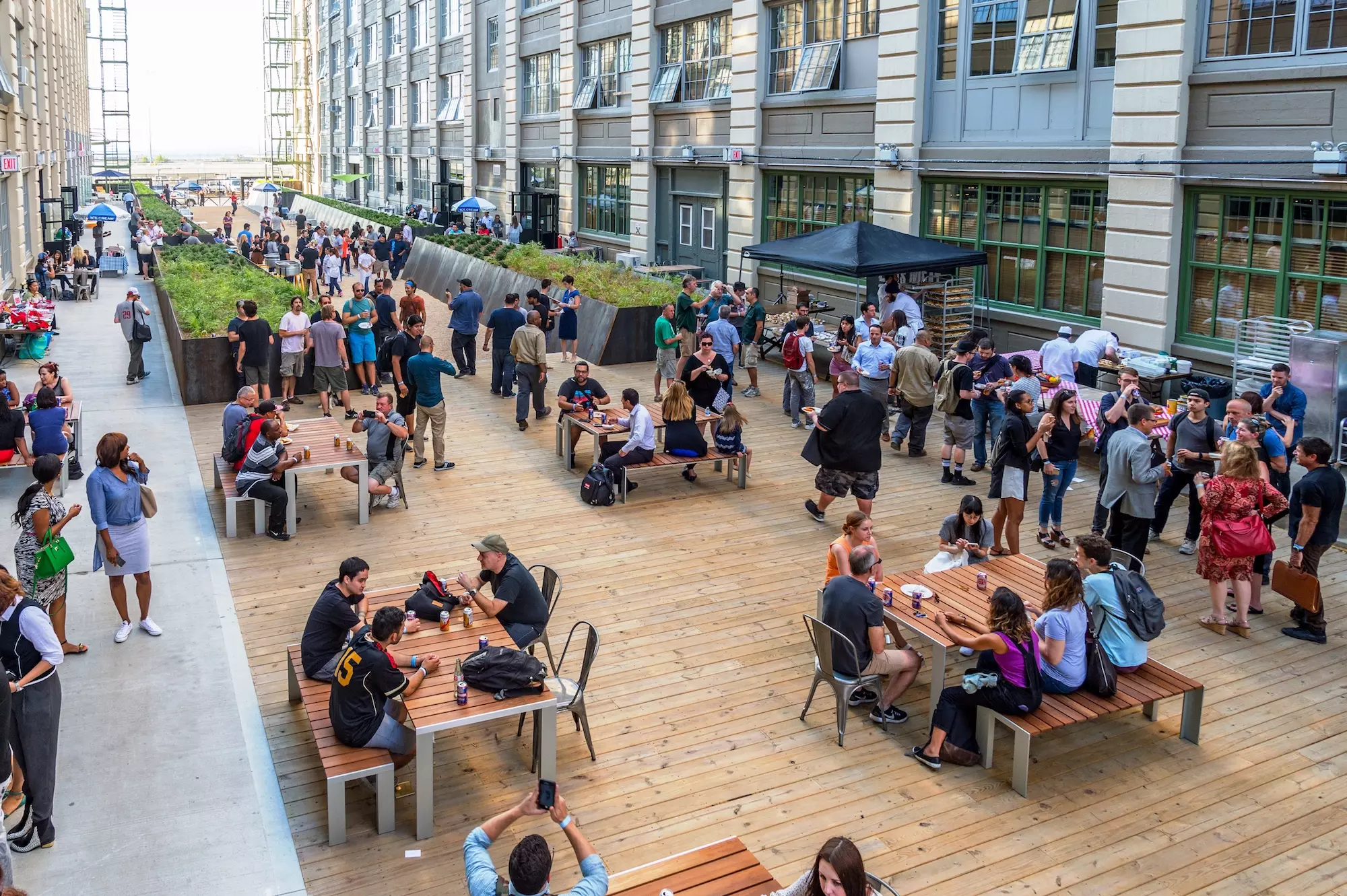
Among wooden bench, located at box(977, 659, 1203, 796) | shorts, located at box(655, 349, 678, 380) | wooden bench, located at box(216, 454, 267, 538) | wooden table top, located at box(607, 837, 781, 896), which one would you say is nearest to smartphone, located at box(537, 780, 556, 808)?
wooden table top, located at box(607, 837, 781, 896)

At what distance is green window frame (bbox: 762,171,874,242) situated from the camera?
23.8 meters

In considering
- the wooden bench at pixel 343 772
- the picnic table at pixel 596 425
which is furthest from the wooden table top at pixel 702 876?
the picnic table at pixel 596 425

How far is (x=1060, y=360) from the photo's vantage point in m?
16.3

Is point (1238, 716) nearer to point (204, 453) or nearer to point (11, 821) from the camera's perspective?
point (11, 821)

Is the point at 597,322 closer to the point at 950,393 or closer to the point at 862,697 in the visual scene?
the point at 950,393

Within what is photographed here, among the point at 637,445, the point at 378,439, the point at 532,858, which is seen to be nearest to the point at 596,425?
the point at 637,445

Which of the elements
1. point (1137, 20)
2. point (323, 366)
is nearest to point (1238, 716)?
point (1137, 20)

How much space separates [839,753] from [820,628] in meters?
0.88

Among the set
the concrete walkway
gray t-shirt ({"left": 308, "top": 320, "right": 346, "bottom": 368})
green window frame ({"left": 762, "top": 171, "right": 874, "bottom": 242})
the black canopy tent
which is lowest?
the concrete walkway

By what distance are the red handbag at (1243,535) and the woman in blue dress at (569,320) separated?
46.1 feet

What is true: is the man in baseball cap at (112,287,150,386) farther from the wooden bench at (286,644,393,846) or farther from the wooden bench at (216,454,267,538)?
the wooden bench at (286,644,393,846)

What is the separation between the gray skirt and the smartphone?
5.98 metres

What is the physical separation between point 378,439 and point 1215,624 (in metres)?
8.96

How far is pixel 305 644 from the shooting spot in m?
7.98
